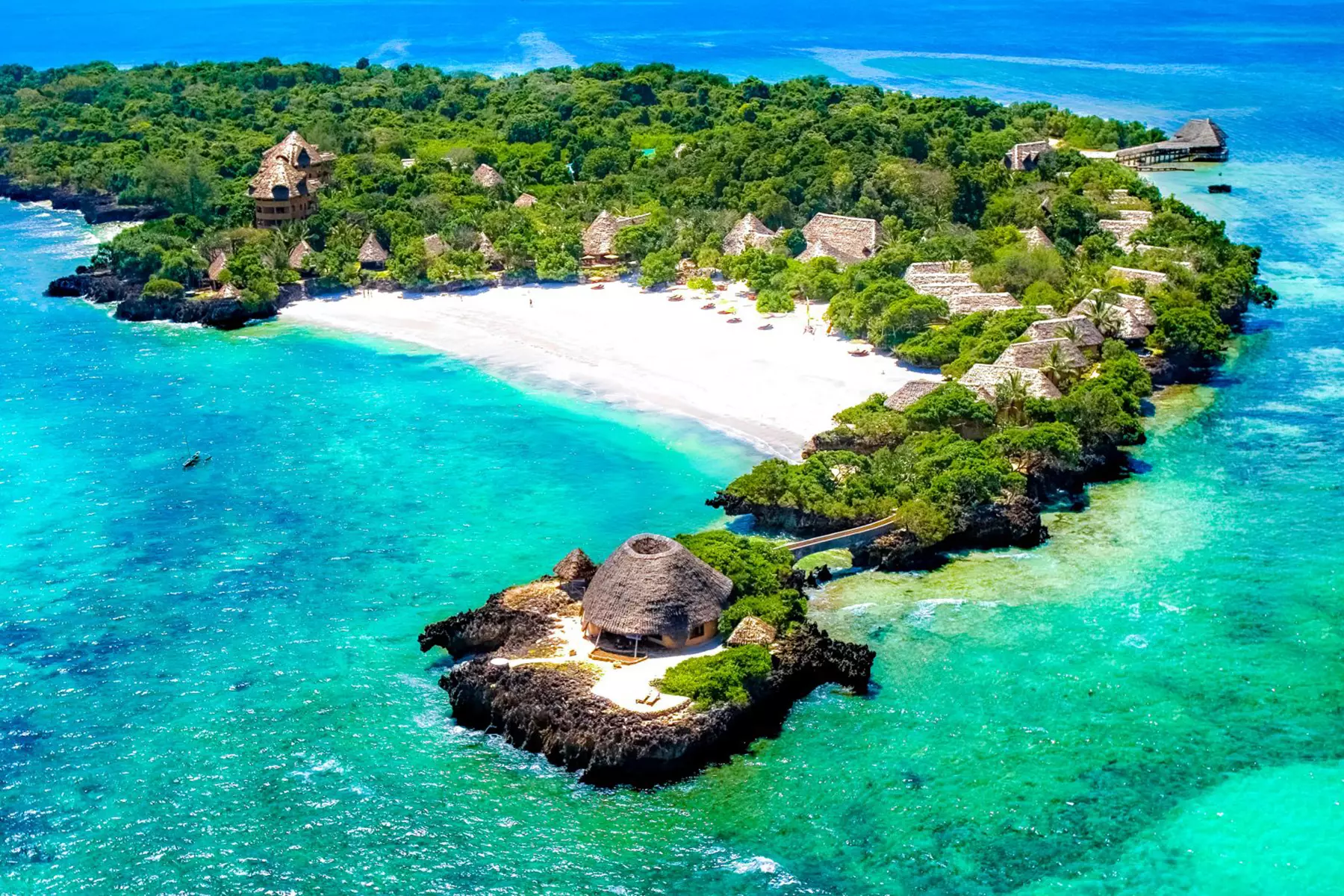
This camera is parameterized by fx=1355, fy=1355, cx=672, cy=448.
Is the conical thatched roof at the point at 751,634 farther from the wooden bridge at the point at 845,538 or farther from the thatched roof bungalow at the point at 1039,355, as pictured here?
the thatched roof bungalow at the point at 1039,355

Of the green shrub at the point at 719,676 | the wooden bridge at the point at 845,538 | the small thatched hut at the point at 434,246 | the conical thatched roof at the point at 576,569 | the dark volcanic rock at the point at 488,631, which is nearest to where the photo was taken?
the green shrub at the point at 719,676

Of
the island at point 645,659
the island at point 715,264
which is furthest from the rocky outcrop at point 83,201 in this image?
the island at point 645,659

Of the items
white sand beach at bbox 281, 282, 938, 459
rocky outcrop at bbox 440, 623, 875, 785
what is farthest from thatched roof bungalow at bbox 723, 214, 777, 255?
rocky outcrop at bbox 440, 623, 875, 785

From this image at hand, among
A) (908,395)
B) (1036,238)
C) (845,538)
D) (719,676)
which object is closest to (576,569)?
(719,676)

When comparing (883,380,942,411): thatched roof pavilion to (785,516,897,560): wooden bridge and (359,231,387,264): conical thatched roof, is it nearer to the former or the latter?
(785,516,897,560): wooden bridge

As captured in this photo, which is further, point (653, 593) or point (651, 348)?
point (651, 348)

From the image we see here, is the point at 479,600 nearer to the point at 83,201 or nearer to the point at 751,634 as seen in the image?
the point at 751,634
